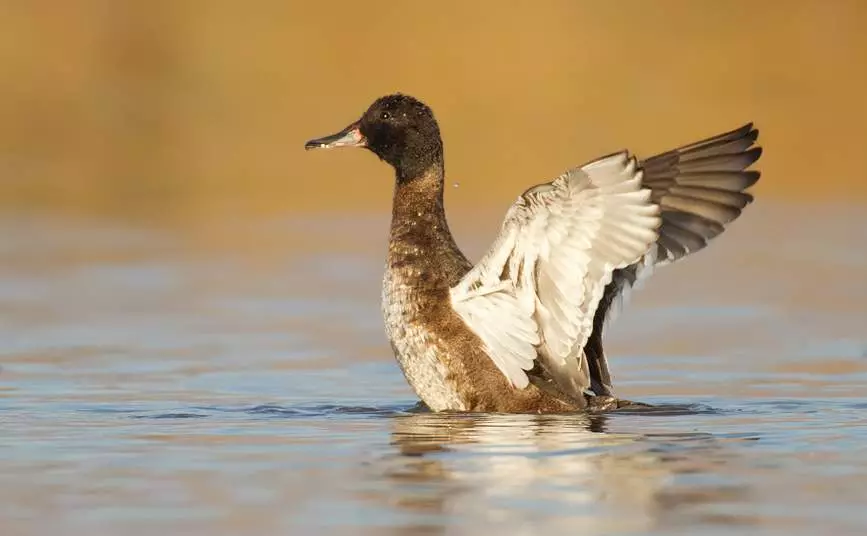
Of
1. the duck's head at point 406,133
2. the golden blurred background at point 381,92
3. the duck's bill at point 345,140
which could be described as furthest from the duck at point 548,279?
the golden blurred background at point 381,92

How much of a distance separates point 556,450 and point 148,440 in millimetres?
1660

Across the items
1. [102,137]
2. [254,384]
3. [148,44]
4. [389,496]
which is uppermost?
[148,44]

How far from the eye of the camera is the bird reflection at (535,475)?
6.03 metres

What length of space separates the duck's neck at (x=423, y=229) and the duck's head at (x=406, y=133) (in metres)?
0.05

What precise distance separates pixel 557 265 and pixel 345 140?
1858 millimetres

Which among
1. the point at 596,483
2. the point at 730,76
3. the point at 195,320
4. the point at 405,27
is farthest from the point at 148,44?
the point at 596,483

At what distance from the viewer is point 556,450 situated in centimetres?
729

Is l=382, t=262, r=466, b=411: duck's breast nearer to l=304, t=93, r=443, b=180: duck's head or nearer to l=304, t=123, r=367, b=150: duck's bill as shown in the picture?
l=304, t=93, r=443, b=180: duck's head

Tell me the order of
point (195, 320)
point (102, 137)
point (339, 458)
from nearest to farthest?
point (339, 458) < point (195, 320) < point (102, 137)

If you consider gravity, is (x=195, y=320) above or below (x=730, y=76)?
below

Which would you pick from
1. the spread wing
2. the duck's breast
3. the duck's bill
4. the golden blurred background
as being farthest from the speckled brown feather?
the golden blurred background

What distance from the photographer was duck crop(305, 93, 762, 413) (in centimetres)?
799

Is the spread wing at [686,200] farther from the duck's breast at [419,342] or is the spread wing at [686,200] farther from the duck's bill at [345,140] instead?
the duck's bill at [345,140]

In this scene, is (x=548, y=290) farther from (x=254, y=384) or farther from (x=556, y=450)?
(x=254, y=384)
